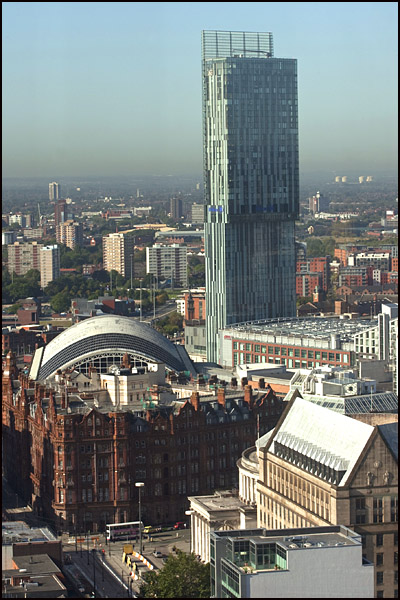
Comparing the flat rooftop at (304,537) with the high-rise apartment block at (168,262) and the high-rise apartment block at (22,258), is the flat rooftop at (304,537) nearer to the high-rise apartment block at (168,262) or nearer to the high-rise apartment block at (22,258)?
the high-rise apartment block at (22,258)

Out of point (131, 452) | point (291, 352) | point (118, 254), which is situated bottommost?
point (131, 452)

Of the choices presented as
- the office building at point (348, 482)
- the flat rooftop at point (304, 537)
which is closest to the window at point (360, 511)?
the office building at point (348, 482)

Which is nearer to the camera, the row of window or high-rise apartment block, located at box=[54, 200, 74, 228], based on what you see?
the row of window

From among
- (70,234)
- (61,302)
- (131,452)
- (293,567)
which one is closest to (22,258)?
(61,302)

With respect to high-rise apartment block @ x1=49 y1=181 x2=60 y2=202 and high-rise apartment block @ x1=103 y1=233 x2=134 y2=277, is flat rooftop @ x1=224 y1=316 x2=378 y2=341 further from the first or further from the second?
Answer: high-rise apartment block @ x1=49 y1=181 x2=60 y2=202

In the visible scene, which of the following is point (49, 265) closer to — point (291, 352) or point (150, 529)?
point (291, 352)

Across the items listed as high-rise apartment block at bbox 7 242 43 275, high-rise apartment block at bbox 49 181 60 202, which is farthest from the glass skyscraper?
high-rise apartment block at bbox 49 181 60 202

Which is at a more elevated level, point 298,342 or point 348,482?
point 348,482
